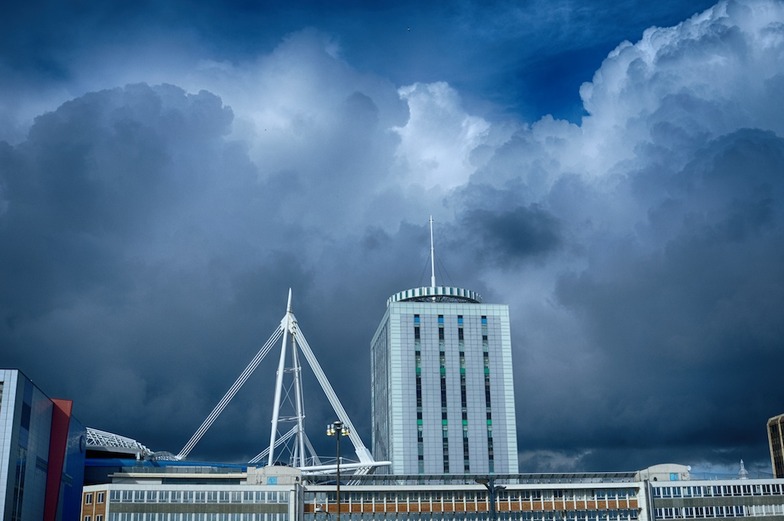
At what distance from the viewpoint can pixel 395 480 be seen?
168 meters

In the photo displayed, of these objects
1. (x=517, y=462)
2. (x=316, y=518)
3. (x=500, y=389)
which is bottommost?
(x=316, y=518)

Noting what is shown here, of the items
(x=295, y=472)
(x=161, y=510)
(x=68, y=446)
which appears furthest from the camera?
(x=68, y=446)

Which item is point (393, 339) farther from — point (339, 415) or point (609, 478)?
point (609, 478)

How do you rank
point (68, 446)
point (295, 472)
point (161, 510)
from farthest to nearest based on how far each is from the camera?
point (68, 446), point (295, 472), point (161, 510)

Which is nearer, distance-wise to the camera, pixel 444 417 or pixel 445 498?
pixel 445 498

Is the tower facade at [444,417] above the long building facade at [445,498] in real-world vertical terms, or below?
above

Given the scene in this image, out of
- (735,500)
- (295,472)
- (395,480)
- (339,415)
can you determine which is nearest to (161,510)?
(295,472)

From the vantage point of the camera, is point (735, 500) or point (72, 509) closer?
point (735, 500)

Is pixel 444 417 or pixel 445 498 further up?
pixel 444 417

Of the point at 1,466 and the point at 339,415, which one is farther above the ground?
the point at 339,415

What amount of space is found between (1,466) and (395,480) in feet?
217

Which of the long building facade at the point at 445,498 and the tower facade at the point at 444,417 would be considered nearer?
the long building facade at the point at 445,498

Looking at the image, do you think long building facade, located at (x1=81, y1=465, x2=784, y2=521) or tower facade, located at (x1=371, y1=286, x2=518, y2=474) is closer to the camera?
long building facade, located at (x1=81, y1=465, x2=784, y2=521)

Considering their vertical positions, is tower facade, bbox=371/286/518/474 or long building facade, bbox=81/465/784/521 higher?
tower facade, bbox=371/286/518/474
